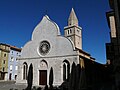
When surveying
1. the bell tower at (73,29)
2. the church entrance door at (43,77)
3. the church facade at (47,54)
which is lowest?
the church entrance door at (43,77)

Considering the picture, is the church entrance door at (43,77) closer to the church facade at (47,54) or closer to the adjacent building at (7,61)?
the church facade at (47,54)

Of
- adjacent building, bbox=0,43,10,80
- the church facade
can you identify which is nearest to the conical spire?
adjacent building, bbox=0,43,10,80

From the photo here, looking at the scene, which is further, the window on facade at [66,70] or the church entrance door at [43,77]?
the church entrance door at [43,77]

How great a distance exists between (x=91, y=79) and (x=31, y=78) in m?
10.2

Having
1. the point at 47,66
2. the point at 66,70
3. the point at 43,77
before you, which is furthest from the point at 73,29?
the point at 66,70

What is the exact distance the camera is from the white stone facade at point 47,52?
2544cm

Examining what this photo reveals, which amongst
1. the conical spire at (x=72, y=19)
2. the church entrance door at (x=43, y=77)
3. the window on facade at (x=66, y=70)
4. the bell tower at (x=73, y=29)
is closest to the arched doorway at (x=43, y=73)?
the church entrance door at (x=43, y=77)

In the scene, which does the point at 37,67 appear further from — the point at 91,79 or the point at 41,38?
the point at 91,79

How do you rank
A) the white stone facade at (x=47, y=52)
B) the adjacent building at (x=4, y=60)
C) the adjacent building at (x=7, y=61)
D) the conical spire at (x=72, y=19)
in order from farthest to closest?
the conical spire at (x=72, y=19) → the adjacent building at (x=7, y=61) → the adjacent building at (x=4, y=60) → the white stone facade at (x=47, y=52)

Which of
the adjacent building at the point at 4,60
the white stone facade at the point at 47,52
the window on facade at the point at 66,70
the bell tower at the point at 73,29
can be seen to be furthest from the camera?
the bell tower at the point at 73,29

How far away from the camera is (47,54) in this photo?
89.3 feet

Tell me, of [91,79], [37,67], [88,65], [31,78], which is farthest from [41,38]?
[91,79]

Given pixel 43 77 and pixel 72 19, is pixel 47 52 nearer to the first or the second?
pixel 43 77

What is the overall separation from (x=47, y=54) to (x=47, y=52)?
346mm
